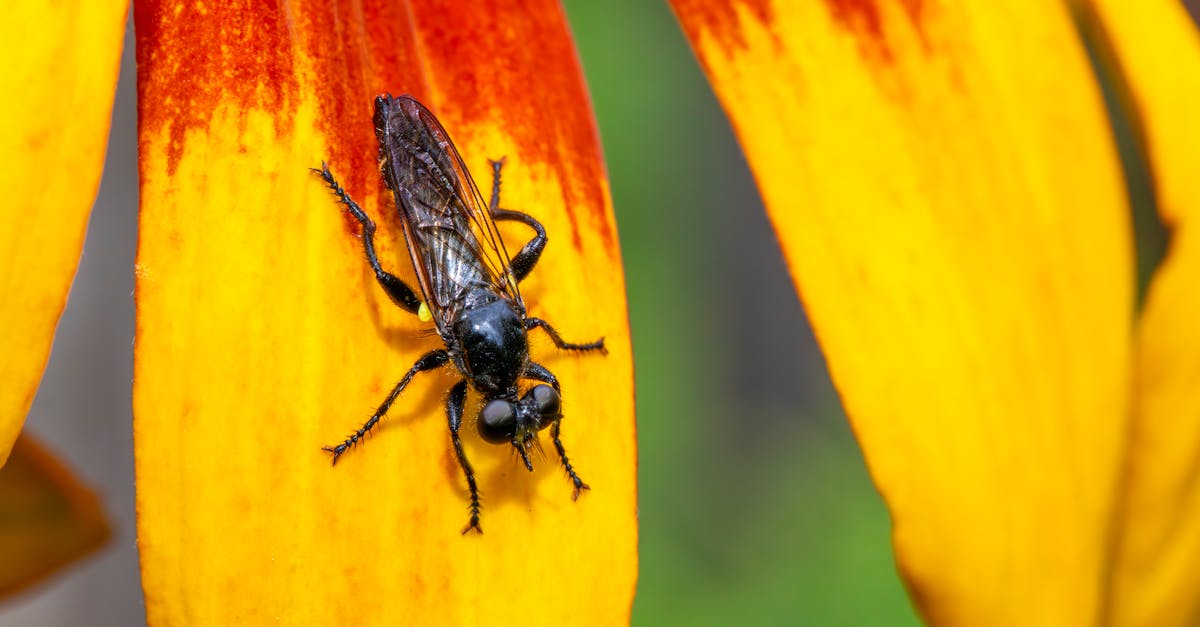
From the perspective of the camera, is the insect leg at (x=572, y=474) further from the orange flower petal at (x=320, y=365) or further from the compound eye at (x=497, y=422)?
the compound eye at (x=497, y=422)

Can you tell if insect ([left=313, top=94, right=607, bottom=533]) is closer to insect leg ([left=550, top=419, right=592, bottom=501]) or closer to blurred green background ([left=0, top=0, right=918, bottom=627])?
insect leg ([left=550, top=419, right=592, bottom=501])

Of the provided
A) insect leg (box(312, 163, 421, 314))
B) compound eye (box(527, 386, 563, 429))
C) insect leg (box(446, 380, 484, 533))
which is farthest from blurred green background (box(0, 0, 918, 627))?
insect leg (box(312, 163, 421, 314))

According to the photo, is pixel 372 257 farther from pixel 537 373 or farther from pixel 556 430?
pixel 537 373

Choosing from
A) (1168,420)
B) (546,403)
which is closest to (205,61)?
(546,403)

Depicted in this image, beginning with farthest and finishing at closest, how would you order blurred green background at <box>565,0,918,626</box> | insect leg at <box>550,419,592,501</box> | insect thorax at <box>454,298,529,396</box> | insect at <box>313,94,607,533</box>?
1. blurred green background at <box>565,0,918,626</box>
2. insect thorax at <box>454,298,529,396</box>
3. insect at <box>313,94,607,533</box>
4. insect leg at <box>550,419,592,501</box>

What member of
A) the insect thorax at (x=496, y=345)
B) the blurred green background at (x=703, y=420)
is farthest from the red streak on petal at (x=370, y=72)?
the blurred green background at (x=703, y=420)

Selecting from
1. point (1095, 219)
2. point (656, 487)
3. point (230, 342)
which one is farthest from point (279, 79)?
point (656, 487)
